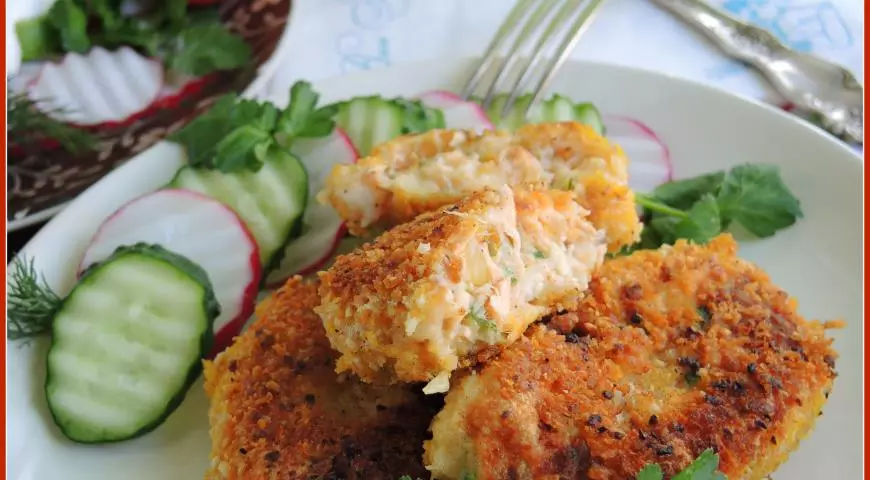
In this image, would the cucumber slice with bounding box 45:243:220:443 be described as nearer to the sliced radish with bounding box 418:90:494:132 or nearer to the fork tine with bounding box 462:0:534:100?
the sliced radish with bounding box 418:90:494:132

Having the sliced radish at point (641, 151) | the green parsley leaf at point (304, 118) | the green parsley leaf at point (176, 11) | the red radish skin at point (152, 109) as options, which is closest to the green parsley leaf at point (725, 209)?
the sliced radish at point (641, 151)

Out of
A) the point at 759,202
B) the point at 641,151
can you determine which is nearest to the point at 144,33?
the point at 641,151

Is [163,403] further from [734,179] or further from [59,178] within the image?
[734,179]

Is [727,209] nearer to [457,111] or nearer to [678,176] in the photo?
[678,176]

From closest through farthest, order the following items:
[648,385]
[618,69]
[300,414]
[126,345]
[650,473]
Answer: [650,473]
[648,385]
[300,414]
[126,345]
[618,69]

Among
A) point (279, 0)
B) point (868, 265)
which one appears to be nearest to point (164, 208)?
point (279, 0)

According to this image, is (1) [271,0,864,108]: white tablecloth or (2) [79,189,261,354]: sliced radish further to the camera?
(1) [271,0,864,108]: white tablecloth

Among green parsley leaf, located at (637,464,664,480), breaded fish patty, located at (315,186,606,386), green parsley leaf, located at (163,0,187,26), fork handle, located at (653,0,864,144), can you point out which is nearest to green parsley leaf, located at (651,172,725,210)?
fork handle, located at (653,0,864,144)
